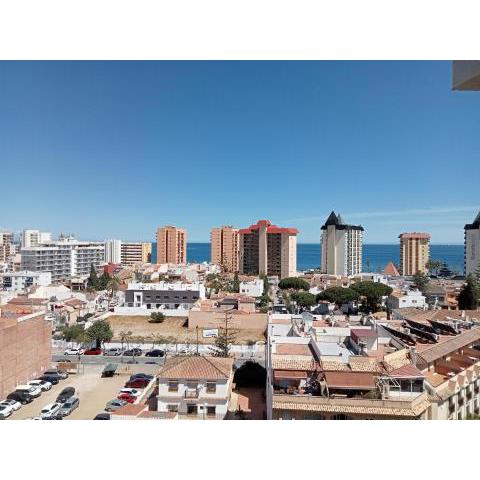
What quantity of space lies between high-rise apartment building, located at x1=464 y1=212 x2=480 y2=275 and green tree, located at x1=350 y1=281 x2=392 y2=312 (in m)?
10.4

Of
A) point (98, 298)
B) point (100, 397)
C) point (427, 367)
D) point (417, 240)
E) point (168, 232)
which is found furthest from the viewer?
point (168, 232)

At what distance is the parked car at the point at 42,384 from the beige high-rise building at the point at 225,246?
671 inches

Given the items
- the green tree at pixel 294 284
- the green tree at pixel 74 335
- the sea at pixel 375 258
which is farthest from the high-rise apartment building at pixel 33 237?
the green tree at pixel 74 335

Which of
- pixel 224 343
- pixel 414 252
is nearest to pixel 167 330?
pixel 224 343

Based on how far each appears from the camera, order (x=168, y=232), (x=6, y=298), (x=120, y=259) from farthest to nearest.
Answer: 1. (x=120, y=259)
2. (x=168, y=232)
3. (x=6, y=298)

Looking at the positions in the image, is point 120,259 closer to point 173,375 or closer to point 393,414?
point 173,375

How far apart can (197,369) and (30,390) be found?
2.11 meters

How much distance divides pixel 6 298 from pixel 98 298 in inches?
93.4

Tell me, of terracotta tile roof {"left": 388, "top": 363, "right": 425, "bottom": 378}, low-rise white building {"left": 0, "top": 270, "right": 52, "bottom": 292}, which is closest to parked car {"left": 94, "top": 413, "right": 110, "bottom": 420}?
terracotta tile roof {"left": 388, "top": 363, "right": 425, "bottom": 378}

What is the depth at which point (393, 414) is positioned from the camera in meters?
2.89

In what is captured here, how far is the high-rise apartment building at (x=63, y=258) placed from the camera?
1947 centimetres

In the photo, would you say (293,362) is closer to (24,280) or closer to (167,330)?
(167,330)
